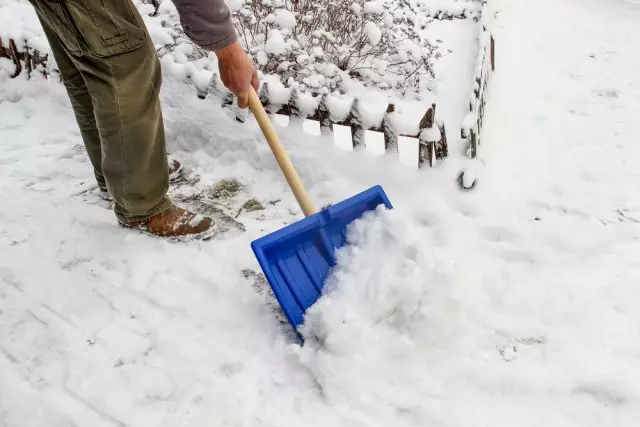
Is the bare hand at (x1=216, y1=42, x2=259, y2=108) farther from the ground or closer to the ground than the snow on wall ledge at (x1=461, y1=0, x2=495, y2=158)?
farther from the ground

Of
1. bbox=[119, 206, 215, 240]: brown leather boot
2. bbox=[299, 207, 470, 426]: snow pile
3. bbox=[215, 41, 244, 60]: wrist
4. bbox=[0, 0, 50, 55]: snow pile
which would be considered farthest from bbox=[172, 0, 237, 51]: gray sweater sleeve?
bbox=[0, 0, 50, 55]: snow pile

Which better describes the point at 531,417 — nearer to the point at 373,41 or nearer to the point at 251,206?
the point at 251,206

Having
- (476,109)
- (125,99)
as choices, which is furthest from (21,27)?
(476,109)

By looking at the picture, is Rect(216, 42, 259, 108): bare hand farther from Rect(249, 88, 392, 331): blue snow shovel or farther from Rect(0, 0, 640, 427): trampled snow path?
Rect(0, 0, 640, 427): trampled snow path

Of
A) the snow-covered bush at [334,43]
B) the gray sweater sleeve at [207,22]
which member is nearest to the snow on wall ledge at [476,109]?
the snow-covered bush at [334,43]

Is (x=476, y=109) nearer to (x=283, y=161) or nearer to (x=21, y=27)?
(x=283, y=161)

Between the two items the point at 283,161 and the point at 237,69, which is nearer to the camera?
the point at 237,69

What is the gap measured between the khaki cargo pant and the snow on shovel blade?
0.68 meters

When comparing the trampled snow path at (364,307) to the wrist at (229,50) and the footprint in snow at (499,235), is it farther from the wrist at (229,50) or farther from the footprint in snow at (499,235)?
the wrist at (229,50)

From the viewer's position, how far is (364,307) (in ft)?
5.63

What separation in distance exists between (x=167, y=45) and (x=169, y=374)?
293 cm

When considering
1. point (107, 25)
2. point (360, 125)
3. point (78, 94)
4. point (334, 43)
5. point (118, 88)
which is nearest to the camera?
point (107, 25)

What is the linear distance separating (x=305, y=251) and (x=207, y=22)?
911 mm

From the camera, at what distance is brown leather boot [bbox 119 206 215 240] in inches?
87.8
